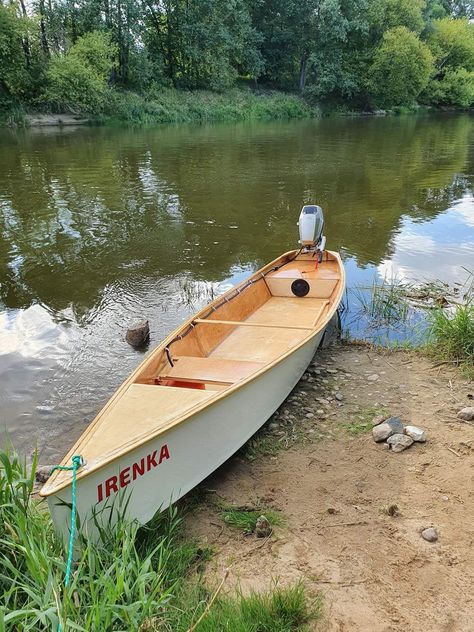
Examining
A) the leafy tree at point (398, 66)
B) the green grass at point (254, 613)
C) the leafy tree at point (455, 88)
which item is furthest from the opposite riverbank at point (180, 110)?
the green grass at point (254, 613)

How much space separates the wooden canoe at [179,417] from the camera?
109 inches

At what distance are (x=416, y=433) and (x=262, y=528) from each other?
156 cm

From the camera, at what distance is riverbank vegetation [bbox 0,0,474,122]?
29766 mm

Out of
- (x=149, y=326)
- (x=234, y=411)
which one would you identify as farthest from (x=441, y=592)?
(x=149, y=326)

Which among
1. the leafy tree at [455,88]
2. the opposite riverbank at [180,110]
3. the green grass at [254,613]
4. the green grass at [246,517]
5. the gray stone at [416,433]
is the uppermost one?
the leafy tree at [455,88]

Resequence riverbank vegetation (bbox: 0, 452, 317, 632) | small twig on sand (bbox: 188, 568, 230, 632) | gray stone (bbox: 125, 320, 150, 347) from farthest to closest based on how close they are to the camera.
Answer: gray stone (bbox: 125, 320, 150, 347), small twig on sand (bbox: 188, 568, 230, 632), riverbank vegetation (bbox: 0, 452, 317, 632)

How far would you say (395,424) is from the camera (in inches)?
162

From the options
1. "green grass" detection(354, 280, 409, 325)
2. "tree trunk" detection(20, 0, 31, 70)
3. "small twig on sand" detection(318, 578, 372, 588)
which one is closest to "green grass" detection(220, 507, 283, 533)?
"small twig on sand" detection(318, 578, 372, 588)

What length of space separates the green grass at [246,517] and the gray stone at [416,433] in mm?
1348

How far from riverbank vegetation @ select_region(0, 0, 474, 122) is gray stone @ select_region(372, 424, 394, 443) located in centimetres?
2987

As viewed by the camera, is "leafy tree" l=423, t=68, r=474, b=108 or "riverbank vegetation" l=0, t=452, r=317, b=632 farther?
"leafy tree" l=423, t=68, r=474, b=108

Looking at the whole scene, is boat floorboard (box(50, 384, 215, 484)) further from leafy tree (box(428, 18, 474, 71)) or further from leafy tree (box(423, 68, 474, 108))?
leafy tree (box(428, 18, 474, 71))

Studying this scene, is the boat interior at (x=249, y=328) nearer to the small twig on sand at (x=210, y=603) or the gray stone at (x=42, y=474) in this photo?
the gray stone at (x=42, y=474)

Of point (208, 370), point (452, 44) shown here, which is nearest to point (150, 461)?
point (208, 370)
